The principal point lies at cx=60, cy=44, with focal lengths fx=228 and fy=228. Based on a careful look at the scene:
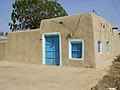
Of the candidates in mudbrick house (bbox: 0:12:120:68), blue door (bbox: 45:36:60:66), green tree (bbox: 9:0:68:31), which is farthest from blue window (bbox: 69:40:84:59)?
green tree (bbox: 9:0:68:31)

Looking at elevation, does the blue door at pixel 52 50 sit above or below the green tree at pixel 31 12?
below

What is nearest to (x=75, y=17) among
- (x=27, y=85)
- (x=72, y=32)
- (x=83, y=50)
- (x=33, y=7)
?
(x=72, y=32)

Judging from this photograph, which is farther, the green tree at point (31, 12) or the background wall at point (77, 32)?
the green tree at point (31, 12)

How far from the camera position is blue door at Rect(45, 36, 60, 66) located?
54.1ft

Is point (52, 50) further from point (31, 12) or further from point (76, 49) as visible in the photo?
point (31, 12)

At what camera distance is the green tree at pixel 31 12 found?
1318 inches

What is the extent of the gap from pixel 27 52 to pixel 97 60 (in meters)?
6.07

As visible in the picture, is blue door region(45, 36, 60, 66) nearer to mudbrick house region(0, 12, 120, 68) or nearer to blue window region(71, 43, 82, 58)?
mudbrick house region(0, 12, 120, 68)

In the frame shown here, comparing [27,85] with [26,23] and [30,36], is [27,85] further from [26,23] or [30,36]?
[26,23]

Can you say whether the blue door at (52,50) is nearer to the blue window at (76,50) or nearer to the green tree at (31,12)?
the blue window at (76,50)

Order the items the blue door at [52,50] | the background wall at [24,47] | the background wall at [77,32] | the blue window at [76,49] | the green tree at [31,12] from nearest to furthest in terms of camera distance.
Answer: the background wall at [77,32]
the blue window at [76,49]
the blue door at [52,50]
the background wall at [24,47]
the green tree at [31,12]

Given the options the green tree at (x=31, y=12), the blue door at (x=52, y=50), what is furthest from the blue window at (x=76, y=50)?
the green tree at (x=31, y=12)

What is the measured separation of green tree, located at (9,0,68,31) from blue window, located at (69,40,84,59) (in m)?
18.8

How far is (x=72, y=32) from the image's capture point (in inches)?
605
